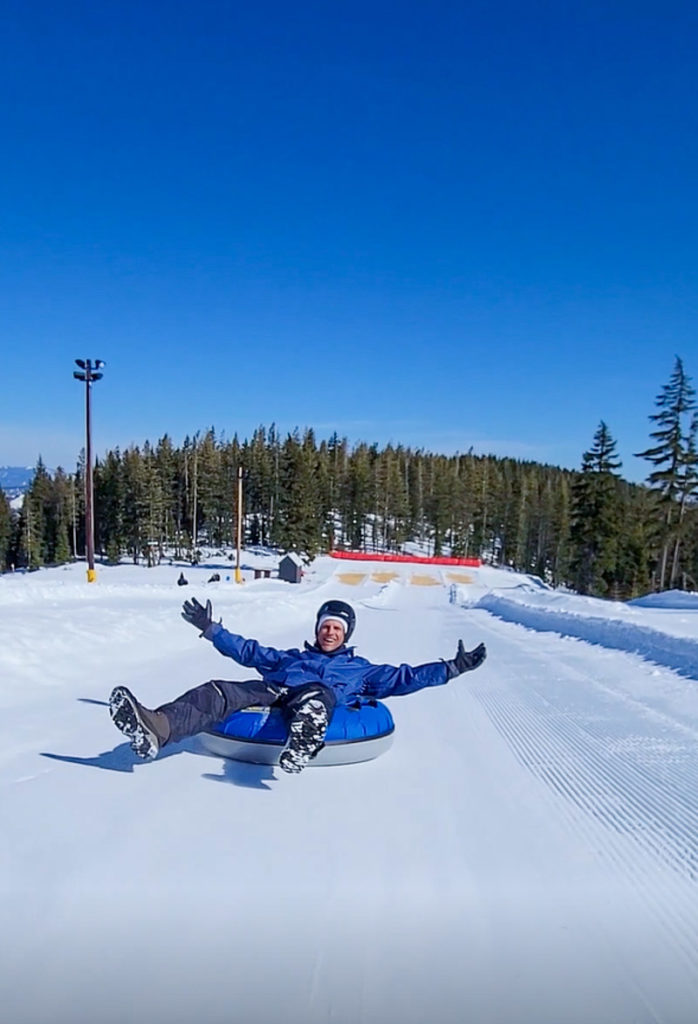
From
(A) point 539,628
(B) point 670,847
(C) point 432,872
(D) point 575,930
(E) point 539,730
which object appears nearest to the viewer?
(D) point 575,930

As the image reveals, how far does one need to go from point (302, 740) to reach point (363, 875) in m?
0.95

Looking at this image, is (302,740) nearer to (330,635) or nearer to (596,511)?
(330,635)

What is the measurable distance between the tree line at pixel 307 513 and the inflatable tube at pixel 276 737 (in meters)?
40.4

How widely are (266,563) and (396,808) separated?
5166cm

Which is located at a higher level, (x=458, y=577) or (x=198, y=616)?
(x=198, y=616)

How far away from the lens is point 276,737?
12.9ft

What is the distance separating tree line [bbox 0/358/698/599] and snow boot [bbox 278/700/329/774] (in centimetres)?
4096

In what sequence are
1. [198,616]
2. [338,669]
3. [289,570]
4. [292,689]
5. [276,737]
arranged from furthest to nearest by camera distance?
[289,570] → [198,616] → [338,669] → [292,689] → [276,737]

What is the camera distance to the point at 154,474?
6159 cm

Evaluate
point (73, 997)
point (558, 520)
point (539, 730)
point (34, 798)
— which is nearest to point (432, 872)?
point (73, 997)

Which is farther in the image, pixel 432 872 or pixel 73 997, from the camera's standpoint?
pixel 432 872

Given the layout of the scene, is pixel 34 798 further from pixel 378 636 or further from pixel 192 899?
pixel 378 636

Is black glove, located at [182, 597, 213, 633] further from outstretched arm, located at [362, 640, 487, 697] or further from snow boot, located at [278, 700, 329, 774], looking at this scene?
snow boot, located at [278, 700, 329, 774]

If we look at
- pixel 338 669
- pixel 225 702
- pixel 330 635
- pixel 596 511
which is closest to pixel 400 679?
pixel 338 669
